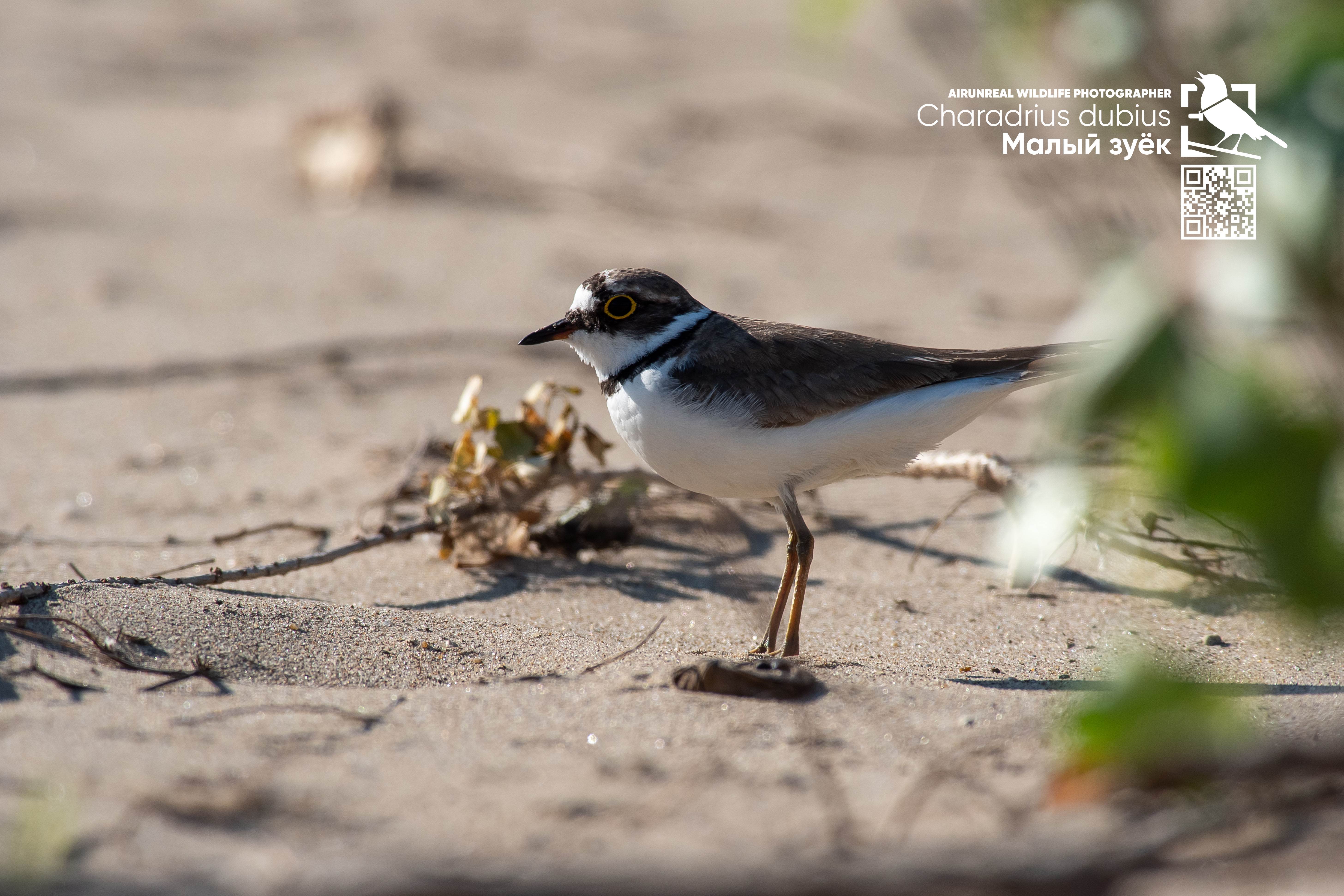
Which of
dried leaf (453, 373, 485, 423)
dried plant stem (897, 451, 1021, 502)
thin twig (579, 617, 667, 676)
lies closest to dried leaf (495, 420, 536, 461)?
dried leaf (453, 373, 485, 423)

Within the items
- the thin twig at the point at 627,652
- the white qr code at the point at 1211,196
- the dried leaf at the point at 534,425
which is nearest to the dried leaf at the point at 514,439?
the dried leaf at the point at 534,425

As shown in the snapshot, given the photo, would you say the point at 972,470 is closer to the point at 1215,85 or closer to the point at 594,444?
the point at 594,444

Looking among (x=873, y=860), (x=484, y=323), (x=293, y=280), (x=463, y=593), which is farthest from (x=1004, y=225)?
(x=873, y=860)

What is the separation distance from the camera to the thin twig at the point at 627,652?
3.25 metres

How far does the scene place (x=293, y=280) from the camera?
21.8 ft

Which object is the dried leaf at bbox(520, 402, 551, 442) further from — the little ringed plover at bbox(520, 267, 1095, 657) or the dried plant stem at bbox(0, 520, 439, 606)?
the dried plant stem at bbox(0, 520, 439, 606)

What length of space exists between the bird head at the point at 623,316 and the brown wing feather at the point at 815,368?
0.44ft

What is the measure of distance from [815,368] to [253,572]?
1819 mm

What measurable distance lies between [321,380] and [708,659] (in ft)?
9.79

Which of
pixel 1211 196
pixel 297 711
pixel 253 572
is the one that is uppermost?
pixel 1211 196

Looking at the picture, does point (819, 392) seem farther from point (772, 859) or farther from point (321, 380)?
point (321, 380)

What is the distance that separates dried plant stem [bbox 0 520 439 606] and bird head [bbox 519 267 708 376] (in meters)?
0.76

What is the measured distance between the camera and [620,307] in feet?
12.6

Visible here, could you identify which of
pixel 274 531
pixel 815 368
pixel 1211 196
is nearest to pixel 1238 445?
pixel 815 368
